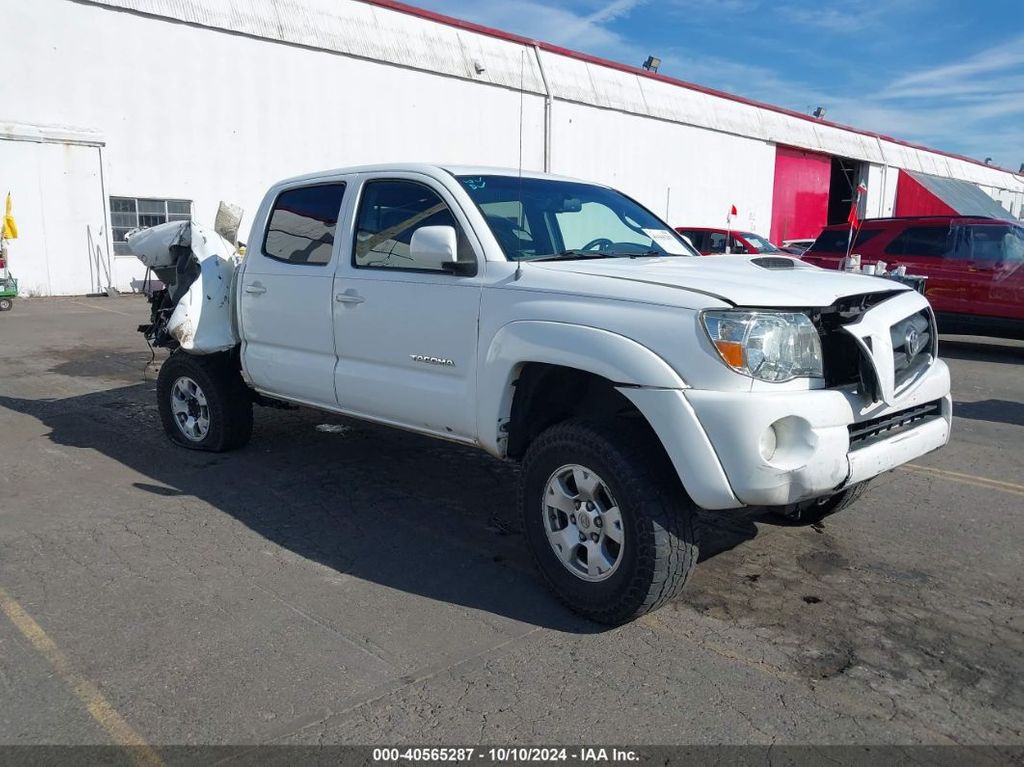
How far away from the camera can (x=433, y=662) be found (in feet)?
10.7

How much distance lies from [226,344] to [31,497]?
155 cm

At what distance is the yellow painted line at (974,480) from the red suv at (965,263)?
263 inches

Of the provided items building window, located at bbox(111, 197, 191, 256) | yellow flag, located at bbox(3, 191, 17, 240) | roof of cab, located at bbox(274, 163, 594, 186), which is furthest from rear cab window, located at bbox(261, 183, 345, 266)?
building window, located at bbox(111, 197, 191, 256)

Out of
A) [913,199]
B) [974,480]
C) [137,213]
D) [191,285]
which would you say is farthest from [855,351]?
[913,199]

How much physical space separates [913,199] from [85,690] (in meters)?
45.7

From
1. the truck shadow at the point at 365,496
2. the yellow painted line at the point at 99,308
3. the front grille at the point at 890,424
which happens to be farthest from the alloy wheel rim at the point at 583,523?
the yellow painted line at the point at 99,308

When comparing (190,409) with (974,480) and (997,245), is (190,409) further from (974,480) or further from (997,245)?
(997,245)

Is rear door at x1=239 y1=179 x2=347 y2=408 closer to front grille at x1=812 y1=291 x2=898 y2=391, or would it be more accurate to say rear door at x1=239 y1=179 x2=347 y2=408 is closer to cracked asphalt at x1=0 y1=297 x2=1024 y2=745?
cracked asphalt at x1=0 y1=297 x2=1024 y2=745

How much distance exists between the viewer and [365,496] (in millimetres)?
5250

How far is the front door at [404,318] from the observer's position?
4176 mm

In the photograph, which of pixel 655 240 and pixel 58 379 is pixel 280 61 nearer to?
pixel 58 379

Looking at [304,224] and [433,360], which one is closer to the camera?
[433,360]

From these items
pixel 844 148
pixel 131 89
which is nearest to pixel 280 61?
pixel 131 89

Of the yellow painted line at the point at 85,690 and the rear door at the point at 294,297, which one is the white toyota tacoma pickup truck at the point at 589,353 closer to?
the rear door at the point at 294,297
